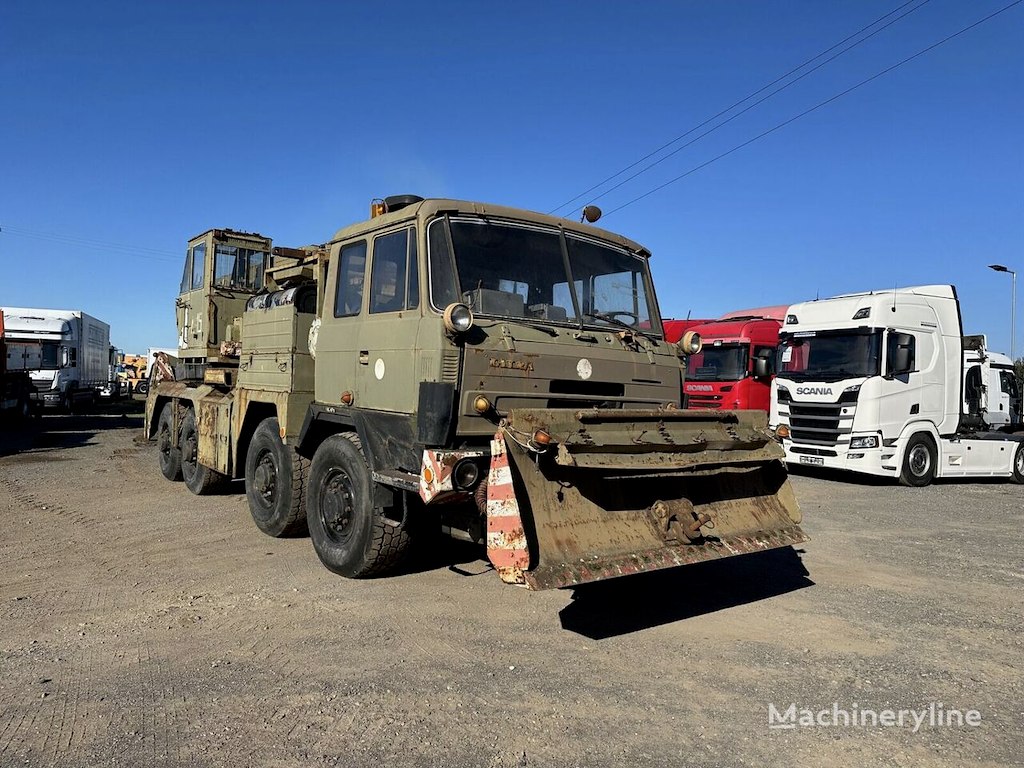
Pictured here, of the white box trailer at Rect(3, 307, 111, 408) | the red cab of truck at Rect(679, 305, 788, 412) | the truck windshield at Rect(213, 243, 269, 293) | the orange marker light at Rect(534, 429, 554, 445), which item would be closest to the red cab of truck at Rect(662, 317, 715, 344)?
the red cab of truck at Rect(679, 305, 788, 412)

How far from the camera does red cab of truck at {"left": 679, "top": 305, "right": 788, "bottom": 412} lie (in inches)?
576

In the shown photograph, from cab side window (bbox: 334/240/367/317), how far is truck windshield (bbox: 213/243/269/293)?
4.41 meters

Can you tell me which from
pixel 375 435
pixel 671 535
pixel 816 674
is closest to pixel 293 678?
pixel 375 435

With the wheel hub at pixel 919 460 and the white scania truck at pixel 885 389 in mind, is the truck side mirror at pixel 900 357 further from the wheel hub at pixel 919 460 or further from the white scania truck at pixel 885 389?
the wheel hub at pixel 919 460

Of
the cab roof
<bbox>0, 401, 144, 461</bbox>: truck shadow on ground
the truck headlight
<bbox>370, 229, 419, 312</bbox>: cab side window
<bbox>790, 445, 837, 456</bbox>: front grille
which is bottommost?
<bbox>0, 401, 144, 461</bbox>: truck shadow on ground

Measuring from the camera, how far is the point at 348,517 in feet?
18.6

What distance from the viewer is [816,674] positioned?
412 cm

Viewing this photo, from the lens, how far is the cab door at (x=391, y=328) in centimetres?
513

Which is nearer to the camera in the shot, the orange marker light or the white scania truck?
the orange marker light

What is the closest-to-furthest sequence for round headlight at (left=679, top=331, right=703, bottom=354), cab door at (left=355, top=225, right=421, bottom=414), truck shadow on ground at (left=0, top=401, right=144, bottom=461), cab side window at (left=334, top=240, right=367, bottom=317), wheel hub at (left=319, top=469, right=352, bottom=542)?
cab door at (left=355, top=225, right=421, bottom=414) < wheel hub at (left=319, top=469, right=352, bottom=542) < cab side window at (left=334, top=240, right=367, bottom=317) < round headlight at (left=679, top=331, right=703, bottom=354) < truck shadow on ground at (left=0, top=401, right=144, bottom=461)

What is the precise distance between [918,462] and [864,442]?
59.9 inches

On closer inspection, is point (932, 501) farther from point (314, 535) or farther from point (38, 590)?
point (38, 590)

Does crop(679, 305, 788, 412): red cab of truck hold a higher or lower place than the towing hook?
higher

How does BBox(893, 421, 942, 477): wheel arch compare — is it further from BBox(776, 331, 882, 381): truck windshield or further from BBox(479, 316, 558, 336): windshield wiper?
BBox(479, 316, 558, 336): windshield wiper
